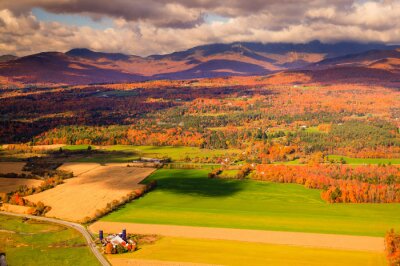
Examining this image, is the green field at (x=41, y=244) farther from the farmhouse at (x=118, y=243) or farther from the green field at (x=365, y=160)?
the green field at (x=365, y=160)

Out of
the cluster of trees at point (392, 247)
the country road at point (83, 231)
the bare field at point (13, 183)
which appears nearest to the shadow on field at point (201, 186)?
the bare field at point (13, 183)

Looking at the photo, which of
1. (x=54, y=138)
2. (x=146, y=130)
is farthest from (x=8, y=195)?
(x=146, y=130)

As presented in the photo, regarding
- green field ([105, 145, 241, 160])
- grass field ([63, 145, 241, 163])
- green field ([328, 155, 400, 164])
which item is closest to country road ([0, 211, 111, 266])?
grass field ([63, 145, 241, 163])

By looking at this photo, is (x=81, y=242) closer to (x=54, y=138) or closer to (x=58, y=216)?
(x=58, y=216)

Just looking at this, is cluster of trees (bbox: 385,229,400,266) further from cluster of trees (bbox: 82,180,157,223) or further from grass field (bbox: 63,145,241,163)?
grass field (bbox: 63,145,241,163)

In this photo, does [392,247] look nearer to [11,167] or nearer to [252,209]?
[252,209]

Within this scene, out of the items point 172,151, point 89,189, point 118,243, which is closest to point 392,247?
point 118,243
